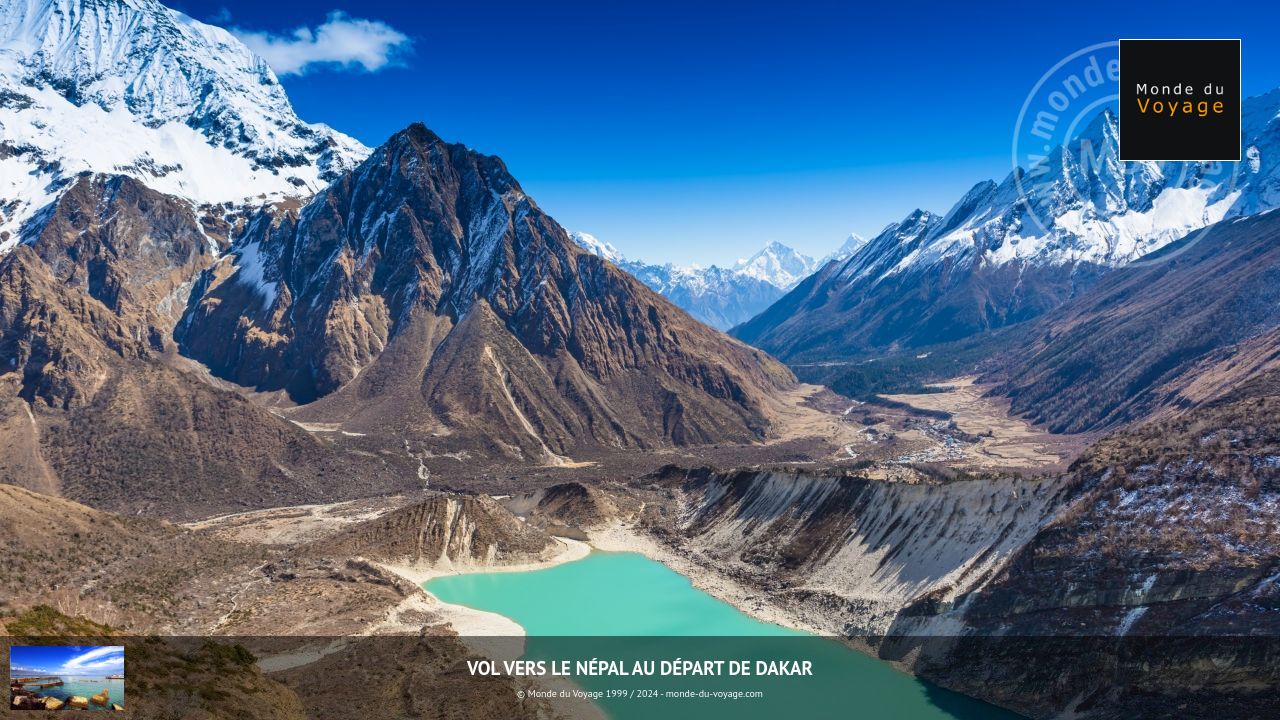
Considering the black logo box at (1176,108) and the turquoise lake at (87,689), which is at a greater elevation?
the black logo box at (1176,108)

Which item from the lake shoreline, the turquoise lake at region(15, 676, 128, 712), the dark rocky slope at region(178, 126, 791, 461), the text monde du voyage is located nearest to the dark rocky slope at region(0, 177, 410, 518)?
the dark rocky slope at region(178, 126, 791, 461)

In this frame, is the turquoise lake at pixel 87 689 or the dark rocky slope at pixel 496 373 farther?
the dark rocky slope at pixel 496 373

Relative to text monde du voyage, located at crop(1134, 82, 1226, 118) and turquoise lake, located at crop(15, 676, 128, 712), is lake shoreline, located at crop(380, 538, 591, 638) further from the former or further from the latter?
text monde du voyage, located at crop(1134, 82, 1226, 118)

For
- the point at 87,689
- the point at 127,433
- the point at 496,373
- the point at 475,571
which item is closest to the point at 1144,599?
the point at 87,689

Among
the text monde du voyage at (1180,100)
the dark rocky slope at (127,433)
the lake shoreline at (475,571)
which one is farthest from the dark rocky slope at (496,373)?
the text monde du voyage at (1180,100)

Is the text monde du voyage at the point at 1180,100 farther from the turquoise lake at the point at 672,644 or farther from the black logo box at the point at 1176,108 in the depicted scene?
the turquoise lake at the point at 672,644
